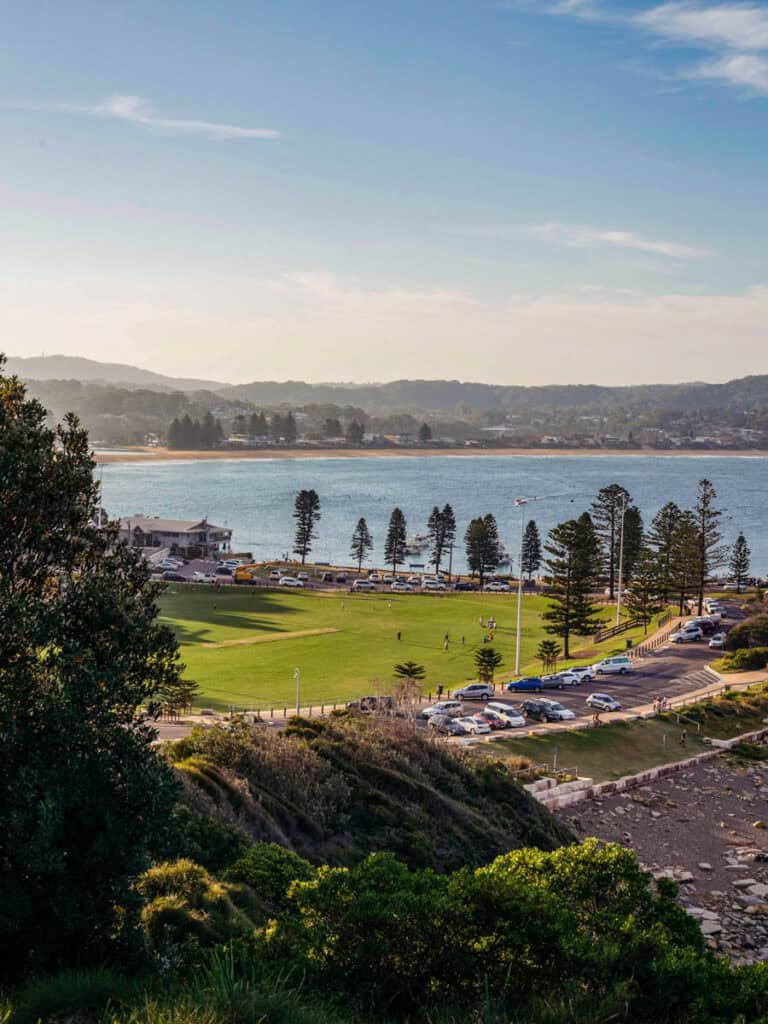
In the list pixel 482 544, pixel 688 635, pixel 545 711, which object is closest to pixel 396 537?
pixel 482 544

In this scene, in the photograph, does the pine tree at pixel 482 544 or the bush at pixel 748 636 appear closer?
the bush at pixel 748 636

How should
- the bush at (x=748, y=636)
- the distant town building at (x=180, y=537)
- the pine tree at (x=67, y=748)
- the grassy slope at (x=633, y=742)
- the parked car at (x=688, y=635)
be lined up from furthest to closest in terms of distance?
the distant town building at (x=180, y=537)
the parked car at (x=688, y=635)
the bush at (x=748, y=636)
the grassy slope at (x=633, y=742)
the pine tree at (x=67, y=748)

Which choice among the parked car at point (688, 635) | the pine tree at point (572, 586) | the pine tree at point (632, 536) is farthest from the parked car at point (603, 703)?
the pine tree at point (632, 536)

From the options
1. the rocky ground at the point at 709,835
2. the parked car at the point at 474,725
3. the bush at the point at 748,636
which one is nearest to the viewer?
the rocky ground at the point at 709,835

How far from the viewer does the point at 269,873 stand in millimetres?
10984

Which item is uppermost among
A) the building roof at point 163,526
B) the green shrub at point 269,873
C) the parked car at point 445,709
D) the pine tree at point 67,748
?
the pine tree at point 67,748

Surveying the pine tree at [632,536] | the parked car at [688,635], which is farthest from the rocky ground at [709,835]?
the pine tree at [632,536]

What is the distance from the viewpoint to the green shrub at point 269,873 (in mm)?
10727

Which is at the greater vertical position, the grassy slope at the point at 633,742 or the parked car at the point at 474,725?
the parked car at the point at 474,725

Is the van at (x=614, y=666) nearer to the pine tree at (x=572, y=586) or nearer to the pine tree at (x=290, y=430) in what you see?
the pine tree at (x=572, y=586)

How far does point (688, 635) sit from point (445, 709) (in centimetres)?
1987

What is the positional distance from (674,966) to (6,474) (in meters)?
6.99

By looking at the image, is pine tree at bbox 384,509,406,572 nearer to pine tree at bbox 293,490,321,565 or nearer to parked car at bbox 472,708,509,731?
pine tree at bbox 293,490,321,565

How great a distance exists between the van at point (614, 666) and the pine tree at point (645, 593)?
10663mm
